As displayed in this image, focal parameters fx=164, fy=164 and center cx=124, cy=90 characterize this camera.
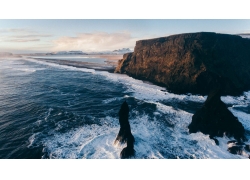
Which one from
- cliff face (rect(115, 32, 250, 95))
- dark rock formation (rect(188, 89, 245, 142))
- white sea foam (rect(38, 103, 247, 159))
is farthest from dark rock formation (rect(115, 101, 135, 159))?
cliff face (rect(115, 32, 250, 95))

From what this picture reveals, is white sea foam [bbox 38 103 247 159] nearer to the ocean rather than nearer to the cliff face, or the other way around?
the ocean

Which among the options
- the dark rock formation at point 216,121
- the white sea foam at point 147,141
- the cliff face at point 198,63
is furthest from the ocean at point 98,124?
the cliff face at point 198,63

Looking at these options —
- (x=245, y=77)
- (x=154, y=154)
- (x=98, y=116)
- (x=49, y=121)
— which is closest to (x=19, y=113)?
(x=49, y=121)

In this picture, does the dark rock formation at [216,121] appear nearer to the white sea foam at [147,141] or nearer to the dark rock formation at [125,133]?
the white sea foam at [147,141]

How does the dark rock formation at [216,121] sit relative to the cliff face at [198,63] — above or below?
below

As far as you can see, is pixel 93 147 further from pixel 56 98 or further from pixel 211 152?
pixel 56 98

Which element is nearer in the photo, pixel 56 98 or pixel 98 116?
pixel 98 116

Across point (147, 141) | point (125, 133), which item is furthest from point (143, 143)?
point (125, 133)
